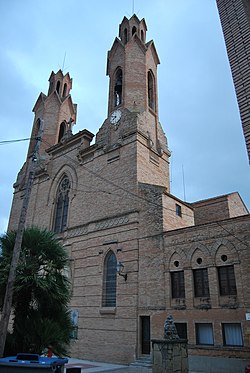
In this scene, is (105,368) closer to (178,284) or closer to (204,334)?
(204,334)

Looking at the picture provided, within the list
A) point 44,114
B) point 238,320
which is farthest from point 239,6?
point 44,114

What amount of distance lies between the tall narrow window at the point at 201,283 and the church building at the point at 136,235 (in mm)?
45

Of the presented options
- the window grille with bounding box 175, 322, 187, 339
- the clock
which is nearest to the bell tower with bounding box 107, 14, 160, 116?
the clock

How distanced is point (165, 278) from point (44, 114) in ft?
78.4

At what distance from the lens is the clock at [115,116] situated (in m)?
22.2

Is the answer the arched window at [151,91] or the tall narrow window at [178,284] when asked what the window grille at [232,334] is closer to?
the tall narrow window at [178,284]

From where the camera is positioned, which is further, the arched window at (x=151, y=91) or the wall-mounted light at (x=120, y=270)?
the arched window at (x=151, y=91)

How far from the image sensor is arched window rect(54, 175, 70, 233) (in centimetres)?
2337

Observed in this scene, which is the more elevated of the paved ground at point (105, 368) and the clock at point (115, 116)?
the clock at point (115, 116)

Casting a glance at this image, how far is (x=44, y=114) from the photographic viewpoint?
3256cm

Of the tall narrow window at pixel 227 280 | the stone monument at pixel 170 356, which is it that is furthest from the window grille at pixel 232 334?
the stone monument at pixel 170 356

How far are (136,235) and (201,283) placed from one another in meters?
4.50

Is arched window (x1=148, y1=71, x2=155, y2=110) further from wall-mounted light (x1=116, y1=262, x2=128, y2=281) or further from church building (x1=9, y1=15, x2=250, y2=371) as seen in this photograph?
wall-mounted light (x1=116, y1=262, x2=128, y2=281)

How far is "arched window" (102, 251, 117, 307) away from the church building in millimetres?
59
